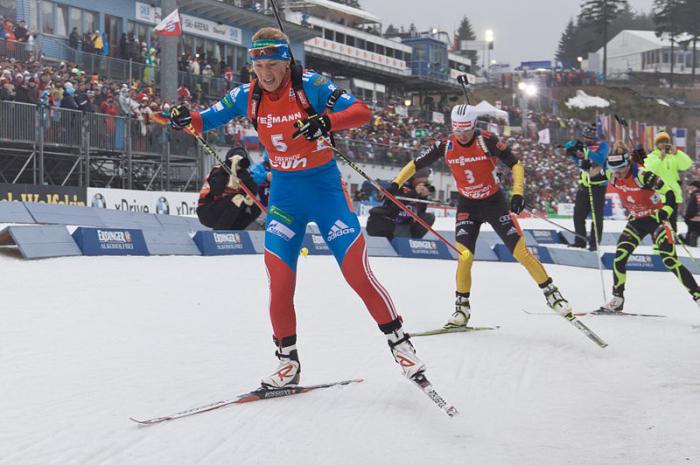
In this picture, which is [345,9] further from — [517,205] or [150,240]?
[517,205]

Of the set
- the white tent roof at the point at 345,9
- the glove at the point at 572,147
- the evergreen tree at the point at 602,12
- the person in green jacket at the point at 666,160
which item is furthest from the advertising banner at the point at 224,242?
the evergreen tree at the point at 602,12

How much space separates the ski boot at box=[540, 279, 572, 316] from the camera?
25.8 ft

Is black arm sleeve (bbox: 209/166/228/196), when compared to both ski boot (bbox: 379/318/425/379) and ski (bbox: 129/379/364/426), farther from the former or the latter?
ski boot (bbox: 379/318/425/379)

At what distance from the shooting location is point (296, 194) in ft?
18.1

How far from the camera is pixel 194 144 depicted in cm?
2164

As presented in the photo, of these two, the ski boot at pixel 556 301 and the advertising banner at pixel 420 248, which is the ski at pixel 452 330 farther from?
the advertising banner at pixel 420 248

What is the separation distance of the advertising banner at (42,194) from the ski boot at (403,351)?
42.8ft

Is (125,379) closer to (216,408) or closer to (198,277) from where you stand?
(216,408)

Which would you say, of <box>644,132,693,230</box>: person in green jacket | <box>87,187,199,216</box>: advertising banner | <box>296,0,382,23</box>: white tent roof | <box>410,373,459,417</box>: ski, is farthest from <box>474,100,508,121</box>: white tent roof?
<box>410,373,459,417</box>: ski

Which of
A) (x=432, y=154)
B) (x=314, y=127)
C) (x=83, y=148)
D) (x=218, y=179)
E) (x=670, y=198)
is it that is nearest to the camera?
(x=314, y=127)

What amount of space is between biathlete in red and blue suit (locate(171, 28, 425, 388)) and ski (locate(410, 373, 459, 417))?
45mm

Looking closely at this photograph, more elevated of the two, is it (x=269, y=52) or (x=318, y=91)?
(x=269, y=52)

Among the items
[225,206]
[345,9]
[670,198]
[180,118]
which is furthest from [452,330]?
[345,9]

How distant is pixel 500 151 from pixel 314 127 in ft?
12.6
